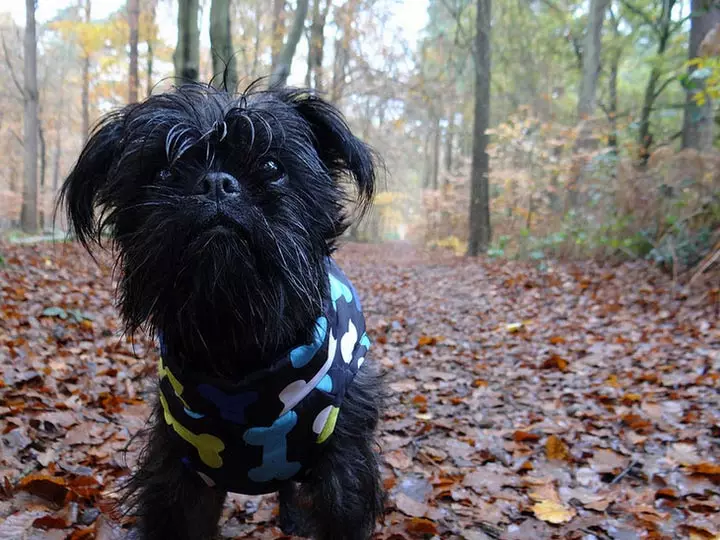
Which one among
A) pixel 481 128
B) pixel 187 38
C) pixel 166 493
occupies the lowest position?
pixel 166 493

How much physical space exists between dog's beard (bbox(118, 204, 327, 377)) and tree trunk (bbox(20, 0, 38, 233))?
15408mm

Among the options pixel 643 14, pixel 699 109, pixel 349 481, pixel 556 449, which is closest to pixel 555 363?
pixel 556 449

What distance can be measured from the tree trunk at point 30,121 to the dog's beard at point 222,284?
1541 cm

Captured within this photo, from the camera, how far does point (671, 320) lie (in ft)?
19.1

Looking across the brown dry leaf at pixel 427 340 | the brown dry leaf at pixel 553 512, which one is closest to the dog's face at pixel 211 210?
the brown dry leaf at pixel 553 512

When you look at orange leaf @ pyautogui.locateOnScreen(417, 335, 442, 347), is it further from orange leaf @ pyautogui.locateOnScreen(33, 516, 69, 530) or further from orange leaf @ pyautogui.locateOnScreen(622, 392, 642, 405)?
orange leaf @ pyautogui.locateOnScreen(33, 516, 69, 530)

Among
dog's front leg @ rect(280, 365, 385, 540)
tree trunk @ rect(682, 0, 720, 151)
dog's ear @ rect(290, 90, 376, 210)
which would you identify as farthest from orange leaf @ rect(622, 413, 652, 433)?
tree trunk @ rect(682, 0, 720, 151)

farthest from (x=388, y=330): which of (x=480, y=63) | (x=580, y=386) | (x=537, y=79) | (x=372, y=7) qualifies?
(x=537, y=79)

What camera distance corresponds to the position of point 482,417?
4.01m

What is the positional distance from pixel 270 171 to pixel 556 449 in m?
2.66

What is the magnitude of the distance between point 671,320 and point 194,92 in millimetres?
5598

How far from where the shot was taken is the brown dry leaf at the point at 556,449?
3334 millimetres

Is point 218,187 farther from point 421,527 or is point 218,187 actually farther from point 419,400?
point 419,400

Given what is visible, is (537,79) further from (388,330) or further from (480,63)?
(388,330)
